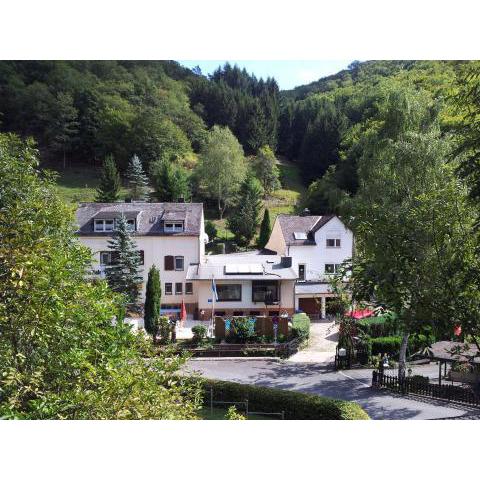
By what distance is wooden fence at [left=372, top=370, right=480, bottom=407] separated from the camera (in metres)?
5.80

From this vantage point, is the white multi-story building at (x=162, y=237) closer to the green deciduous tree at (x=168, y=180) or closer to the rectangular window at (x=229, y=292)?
the green deciduous tree at (x=168, y=180)

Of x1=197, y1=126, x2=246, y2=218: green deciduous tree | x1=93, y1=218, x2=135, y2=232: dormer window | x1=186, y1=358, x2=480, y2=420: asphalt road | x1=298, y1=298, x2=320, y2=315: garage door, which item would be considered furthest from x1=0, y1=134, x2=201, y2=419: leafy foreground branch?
x1=298, y1=298, x2=320, y2=315: garage door

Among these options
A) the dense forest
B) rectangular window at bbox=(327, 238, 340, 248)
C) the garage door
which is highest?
the dense forest

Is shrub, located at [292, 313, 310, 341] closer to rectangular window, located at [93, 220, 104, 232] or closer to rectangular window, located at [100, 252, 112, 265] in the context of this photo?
rectangular window, located at [100, 252, 112, 265]

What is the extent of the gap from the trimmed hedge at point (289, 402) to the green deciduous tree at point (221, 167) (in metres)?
2.57

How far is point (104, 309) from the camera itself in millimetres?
3277

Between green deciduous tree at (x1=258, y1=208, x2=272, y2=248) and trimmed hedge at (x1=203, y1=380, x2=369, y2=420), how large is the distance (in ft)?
9.05

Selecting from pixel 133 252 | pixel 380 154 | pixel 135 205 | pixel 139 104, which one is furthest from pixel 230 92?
pixel 380 154

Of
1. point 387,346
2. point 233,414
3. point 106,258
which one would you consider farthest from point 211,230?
point 233,414

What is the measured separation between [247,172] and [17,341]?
4569 millimetres

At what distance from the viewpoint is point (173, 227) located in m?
7.01

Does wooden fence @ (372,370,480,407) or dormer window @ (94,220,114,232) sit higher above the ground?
dormer window @ (94,220,114,232)

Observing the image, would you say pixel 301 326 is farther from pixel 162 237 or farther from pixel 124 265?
pixel 124 265

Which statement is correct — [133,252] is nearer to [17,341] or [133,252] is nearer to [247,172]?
[247,172]
